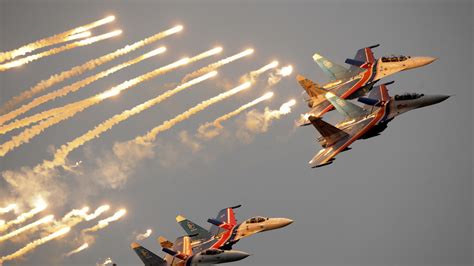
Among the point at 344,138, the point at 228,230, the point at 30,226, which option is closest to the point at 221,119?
the point at 228,230

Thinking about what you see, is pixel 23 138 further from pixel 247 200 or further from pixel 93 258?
pixel 247 200

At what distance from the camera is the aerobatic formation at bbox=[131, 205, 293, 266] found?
10206 cm

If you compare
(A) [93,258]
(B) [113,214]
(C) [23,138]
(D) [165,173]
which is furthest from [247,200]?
(C) [23,138]

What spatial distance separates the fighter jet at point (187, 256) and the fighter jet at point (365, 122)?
47.2 feet

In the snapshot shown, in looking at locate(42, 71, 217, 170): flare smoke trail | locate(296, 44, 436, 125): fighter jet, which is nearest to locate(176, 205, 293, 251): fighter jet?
locate(296, 44, 436, 125): fighter jet

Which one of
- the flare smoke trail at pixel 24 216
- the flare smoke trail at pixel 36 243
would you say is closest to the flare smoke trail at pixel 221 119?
the flare smoke trail at pixel 36 243

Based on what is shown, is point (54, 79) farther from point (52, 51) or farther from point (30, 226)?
point (30, 226)

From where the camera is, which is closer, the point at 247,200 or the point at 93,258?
the point at 93,258

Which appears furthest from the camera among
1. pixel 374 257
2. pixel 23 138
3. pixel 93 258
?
pixel 374 257

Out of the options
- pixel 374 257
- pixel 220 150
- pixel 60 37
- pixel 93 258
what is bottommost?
pixel 374 257

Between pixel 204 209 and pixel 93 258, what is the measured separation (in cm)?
5352

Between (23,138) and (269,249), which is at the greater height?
(23,138)

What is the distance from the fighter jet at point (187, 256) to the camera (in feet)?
333

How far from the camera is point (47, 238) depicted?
116188mm
